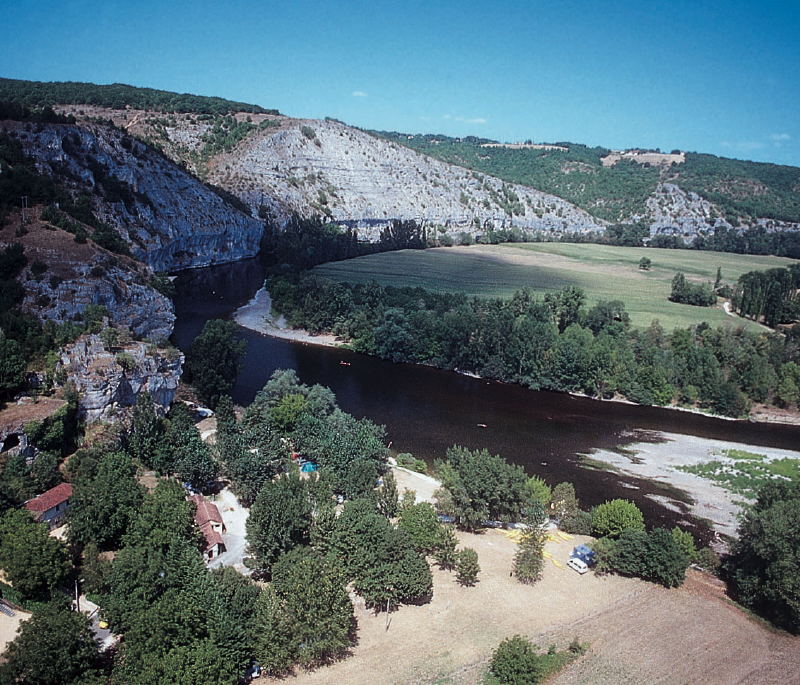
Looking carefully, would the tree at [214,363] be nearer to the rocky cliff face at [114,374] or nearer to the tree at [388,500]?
the rocky cliff face at [114,374]

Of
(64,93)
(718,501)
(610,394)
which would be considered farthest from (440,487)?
(64,93)

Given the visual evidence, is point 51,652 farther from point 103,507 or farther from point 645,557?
point 645,557

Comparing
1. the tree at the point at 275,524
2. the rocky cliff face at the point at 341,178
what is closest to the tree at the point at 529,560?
the tree at the point at 275,524

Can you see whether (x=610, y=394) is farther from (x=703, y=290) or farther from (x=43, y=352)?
(x=43, y=352)

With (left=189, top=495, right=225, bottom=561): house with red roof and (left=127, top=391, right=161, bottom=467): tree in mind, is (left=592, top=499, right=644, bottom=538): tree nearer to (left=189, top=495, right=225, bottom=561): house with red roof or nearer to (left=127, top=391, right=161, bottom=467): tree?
(left=189, top=495, right=225, bottom=561): house with red roof

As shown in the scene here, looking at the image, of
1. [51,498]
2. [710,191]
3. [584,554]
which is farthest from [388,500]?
[710,191]

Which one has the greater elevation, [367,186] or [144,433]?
[367,186]
